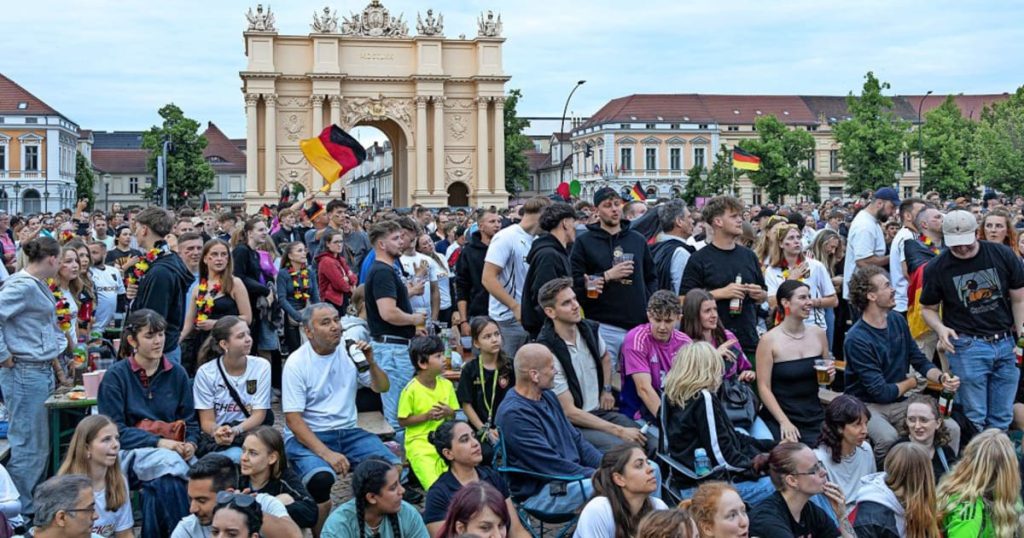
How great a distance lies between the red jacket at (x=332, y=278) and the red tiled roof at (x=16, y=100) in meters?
83.5

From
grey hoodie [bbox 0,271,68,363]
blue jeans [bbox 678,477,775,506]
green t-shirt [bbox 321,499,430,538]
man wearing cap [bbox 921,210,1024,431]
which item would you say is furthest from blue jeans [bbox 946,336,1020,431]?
grey hoodie [bbox 0,271,68,363]

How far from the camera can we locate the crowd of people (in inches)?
246

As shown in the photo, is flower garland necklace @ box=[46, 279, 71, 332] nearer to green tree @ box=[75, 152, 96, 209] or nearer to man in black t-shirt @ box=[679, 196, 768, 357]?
man in black t-shirt @ box=[679, 196, 768, 357]

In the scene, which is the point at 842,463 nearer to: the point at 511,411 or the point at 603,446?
the point at 603,446

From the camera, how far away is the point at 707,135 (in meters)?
95.9

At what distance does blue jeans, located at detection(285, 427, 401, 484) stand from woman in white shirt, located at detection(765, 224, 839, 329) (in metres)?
4.32

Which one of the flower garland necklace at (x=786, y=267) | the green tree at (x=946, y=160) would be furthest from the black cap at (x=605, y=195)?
the green tree at (x=946, y=160)

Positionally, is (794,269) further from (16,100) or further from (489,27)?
(16,100)

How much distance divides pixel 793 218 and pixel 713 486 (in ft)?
26.7

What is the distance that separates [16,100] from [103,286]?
8385 centimetres

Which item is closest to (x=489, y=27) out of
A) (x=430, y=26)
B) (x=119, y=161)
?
(x=430, y=26)

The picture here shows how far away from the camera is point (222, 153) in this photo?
373 ft

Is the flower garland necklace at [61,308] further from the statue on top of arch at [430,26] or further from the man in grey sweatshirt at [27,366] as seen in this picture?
the statue on top of arch at [430,26]

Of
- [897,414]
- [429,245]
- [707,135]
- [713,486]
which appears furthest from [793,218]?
[707,135]
